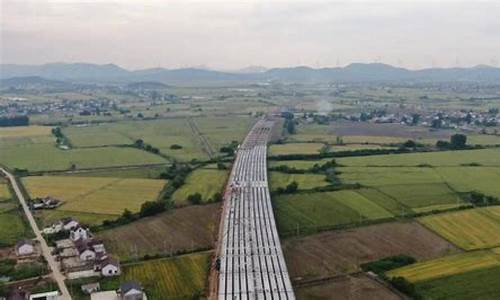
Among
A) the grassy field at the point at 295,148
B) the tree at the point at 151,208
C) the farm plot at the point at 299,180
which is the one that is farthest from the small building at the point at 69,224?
the grassy field at the point at 295,148

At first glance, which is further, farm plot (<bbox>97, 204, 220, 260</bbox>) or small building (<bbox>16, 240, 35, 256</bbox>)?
farm plot (<bbox>97, 204, 220, 260</bbox>)

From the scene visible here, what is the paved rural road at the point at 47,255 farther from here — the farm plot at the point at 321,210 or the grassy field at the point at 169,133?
the grassy field at the point at 169,133

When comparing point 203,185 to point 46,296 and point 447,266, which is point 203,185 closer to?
point 46,296

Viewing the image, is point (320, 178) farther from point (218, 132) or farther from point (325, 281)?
point (218, 132)

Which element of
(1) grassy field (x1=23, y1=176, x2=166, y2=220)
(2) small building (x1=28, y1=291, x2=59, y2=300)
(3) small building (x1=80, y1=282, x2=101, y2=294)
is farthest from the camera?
(1) grassy field (x1=23, y1=176, x2=166, y2=220)

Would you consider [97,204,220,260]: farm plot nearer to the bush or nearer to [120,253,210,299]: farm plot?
[120,253,210,299]: farm plot

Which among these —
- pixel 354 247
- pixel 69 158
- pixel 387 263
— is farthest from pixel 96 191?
pixel 387 263

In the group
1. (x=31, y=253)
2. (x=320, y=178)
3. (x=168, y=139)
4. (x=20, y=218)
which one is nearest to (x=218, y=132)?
(x=168, y=139)

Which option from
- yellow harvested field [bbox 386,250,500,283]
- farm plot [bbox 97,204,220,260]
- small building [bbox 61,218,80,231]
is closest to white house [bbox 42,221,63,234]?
small building [bbox 61,218,80,231]
